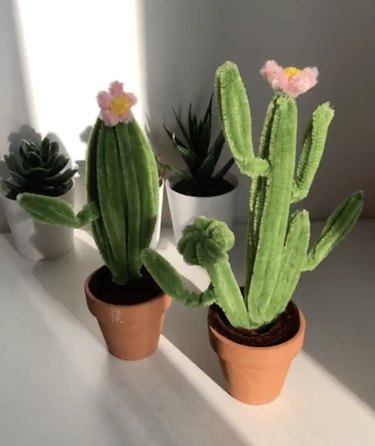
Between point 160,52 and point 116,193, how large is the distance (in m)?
0.29

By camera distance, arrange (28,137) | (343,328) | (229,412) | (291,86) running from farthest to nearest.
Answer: (28,137) < (343,328) < (229,412) < (291,86)

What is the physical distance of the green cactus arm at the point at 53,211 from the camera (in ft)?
2.08

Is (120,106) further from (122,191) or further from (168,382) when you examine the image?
(168,382)

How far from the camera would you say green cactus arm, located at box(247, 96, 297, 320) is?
1.77 feet

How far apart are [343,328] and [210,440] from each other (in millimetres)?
246

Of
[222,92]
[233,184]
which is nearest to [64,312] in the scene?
[233,184]

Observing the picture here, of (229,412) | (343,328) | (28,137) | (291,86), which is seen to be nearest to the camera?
(291,86)

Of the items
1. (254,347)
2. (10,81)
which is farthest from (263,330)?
(10,81)

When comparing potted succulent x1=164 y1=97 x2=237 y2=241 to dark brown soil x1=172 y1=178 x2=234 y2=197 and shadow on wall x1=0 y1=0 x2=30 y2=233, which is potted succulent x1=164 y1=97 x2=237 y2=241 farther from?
shadow on wall x1=0 y1=0 x2=30 y2=233

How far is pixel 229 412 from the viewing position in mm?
656

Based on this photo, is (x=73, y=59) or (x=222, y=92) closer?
(x=222, y=92)

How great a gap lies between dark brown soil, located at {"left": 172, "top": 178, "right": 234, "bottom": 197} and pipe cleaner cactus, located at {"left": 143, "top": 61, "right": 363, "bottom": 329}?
0.87ft

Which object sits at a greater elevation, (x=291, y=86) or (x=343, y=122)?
(x=291, y=86)

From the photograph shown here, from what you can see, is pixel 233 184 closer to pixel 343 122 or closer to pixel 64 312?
pixel 343 122
